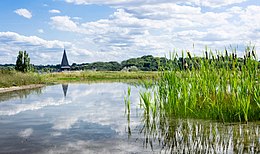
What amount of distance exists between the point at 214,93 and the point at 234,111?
0.62 metres

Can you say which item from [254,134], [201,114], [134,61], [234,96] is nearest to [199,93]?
[201,114]

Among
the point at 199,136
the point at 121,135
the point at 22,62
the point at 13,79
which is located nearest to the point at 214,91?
the point at 199,136

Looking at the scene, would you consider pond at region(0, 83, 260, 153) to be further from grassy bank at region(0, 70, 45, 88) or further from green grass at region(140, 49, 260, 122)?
grassy bank at region(0, 70, 45, 88)

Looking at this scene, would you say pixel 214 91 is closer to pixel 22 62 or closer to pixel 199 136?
pixel 199 136

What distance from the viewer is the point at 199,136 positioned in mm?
7973

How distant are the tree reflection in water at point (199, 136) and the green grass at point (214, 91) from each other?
1.28ft

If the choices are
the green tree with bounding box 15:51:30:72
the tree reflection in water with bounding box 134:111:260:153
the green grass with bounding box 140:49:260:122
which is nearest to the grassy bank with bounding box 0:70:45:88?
the green tree with bounding box 15:51:30:72

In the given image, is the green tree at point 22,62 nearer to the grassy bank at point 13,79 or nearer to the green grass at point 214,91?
the grassy bank at point 13,79

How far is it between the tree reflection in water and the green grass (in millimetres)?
391

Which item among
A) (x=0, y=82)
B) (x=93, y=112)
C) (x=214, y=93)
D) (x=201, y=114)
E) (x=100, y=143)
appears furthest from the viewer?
(x=0, y=82)

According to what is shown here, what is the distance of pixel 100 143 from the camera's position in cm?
751

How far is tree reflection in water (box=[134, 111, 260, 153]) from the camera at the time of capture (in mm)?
6832

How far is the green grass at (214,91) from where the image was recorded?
872 cm

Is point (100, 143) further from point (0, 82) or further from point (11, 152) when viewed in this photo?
point (0, 82)
